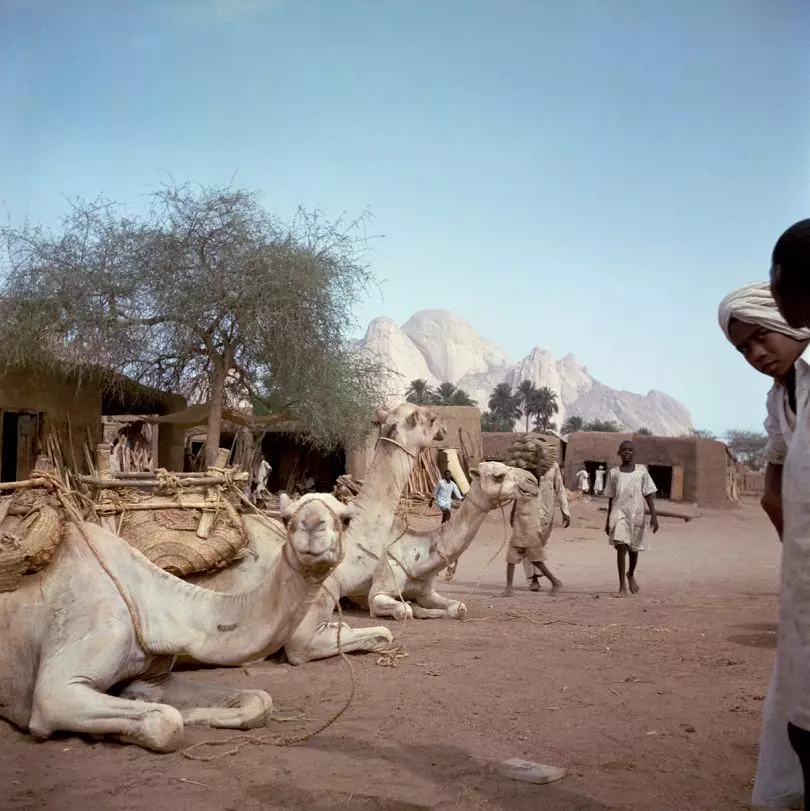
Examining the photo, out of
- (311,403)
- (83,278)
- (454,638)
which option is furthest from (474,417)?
(454,638)

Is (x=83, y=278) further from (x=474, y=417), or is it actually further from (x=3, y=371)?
(x=474, y=417)

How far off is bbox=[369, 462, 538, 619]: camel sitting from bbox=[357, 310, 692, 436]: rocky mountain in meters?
139

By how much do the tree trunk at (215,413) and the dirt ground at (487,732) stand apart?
32.6 ft

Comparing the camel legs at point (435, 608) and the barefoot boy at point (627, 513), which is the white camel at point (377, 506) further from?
the barefoot boy at point (627, 513)

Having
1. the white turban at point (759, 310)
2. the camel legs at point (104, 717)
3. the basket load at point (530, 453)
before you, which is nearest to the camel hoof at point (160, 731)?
the camel legs at point (104, 717)

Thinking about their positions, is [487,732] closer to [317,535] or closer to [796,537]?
[317,535]

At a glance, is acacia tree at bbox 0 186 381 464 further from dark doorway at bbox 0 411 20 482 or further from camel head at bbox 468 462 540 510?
camel head at bbox 468 462 540 510

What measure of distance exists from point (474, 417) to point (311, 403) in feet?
24.5

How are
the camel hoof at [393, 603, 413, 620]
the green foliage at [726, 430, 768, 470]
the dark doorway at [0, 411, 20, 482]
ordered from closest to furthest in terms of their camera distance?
the camel hoof at [393, 603, 413, 620]
the dark doorway at [0, 411, 20, 482]
the green foliage at [726, 430, 768, 470]

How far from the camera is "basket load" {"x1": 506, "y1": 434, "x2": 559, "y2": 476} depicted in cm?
1116

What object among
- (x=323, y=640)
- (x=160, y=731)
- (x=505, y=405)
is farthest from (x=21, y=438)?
(x=505, y=405)

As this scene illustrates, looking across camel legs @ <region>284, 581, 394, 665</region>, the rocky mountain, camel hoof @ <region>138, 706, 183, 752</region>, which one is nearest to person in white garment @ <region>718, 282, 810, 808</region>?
camel hoof @ <region>138, 706, 183, 752</region>

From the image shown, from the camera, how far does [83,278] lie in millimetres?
18266

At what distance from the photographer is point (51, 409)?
16969 mm
